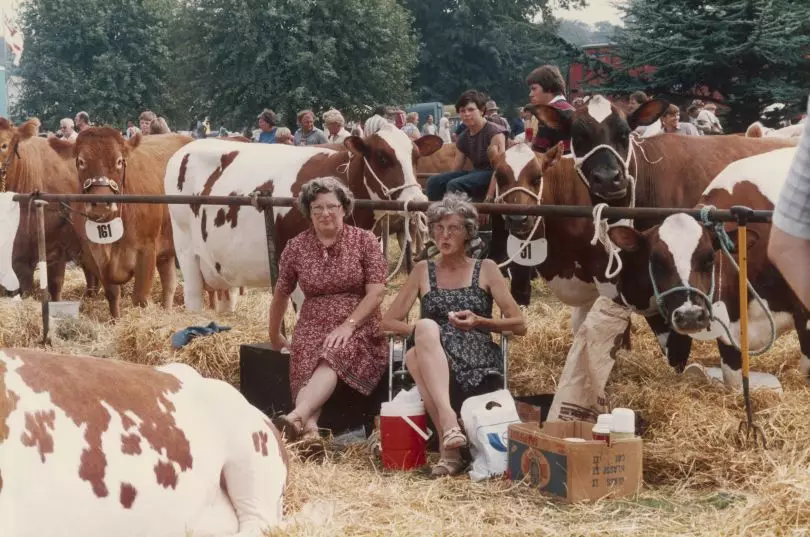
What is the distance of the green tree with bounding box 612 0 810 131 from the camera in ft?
55.5

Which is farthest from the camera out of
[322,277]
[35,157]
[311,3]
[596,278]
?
[311,3]

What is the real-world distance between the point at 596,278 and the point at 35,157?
602 cm

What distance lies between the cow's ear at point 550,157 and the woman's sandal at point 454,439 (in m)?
2.54

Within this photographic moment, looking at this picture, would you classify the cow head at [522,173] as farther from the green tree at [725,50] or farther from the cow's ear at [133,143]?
the green tree at [725,50]

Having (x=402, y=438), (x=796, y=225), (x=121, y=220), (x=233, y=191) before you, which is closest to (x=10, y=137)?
(x=121, y=220)

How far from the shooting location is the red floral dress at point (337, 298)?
19.4ft

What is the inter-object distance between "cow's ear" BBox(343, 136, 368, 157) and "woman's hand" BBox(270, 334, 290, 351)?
1.88m

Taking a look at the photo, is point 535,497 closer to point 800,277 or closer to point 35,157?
point 800,277

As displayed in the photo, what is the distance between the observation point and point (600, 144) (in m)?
7.21

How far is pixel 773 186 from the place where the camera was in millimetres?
6145

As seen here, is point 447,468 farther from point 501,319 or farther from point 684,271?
point 684,271

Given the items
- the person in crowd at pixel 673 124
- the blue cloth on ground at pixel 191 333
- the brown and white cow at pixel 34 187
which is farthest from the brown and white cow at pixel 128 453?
the person in crowd at pixel 673 124

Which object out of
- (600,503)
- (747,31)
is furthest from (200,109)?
(600,503)

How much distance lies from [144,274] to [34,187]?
1.64 m
